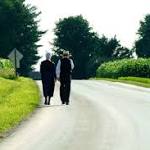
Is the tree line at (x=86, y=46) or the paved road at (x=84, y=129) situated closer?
the paved road at (x=84, y=129)

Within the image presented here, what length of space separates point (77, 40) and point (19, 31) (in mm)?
21878

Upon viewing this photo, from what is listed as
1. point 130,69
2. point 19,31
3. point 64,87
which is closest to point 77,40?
point 19,31

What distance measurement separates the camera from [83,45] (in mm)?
126625

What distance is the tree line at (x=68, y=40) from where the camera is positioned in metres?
105

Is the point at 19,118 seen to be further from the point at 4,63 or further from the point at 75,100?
the point at 4,63

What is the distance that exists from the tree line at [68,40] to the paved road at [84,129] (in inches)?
3214

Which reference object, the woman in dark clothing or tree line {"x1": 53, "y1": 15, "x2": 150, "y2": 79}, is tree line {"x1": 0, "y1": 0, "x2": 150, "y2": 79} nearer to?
tree line {"x1": 53, "y1": 15, "x2": 150, "y2": 79}

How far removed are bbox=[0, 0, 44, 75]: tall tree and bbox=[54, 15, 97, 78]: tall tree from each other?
1319 centimetres

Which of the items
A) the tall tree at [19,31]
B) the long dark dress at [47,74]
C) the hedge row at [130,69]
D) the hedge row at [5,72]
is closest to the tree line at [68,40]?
the tall tree at [19,31]

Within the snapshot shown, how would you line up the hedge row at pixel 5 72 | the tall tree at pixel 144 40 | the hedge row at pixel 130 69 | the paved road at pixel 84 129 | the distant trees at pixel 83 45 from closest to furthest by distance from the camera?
1. the paved road at pixel 84 129
2. the hedge row at pixel 5 72
3. the hedge row at pixel 130 69
4. the distant trees at pixel 83 45
5. the tall tree at pixel 144 40

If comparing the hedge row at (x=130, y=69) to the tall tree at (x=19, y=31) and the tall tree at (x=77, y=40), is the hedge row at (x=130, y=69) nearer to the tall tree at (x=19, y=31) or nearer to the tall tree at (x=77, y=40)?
the tall tree at (x=19, y=31)

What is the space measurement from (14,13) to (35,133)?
9091 cm

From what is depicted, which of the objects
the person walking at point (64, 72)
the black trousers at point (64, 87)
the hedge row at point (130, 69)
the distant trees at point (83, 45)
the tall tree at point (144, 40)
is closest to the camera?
the black trousers at point (64, 87)

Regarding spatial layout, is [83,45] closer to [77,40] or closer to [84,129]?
[77,40]
